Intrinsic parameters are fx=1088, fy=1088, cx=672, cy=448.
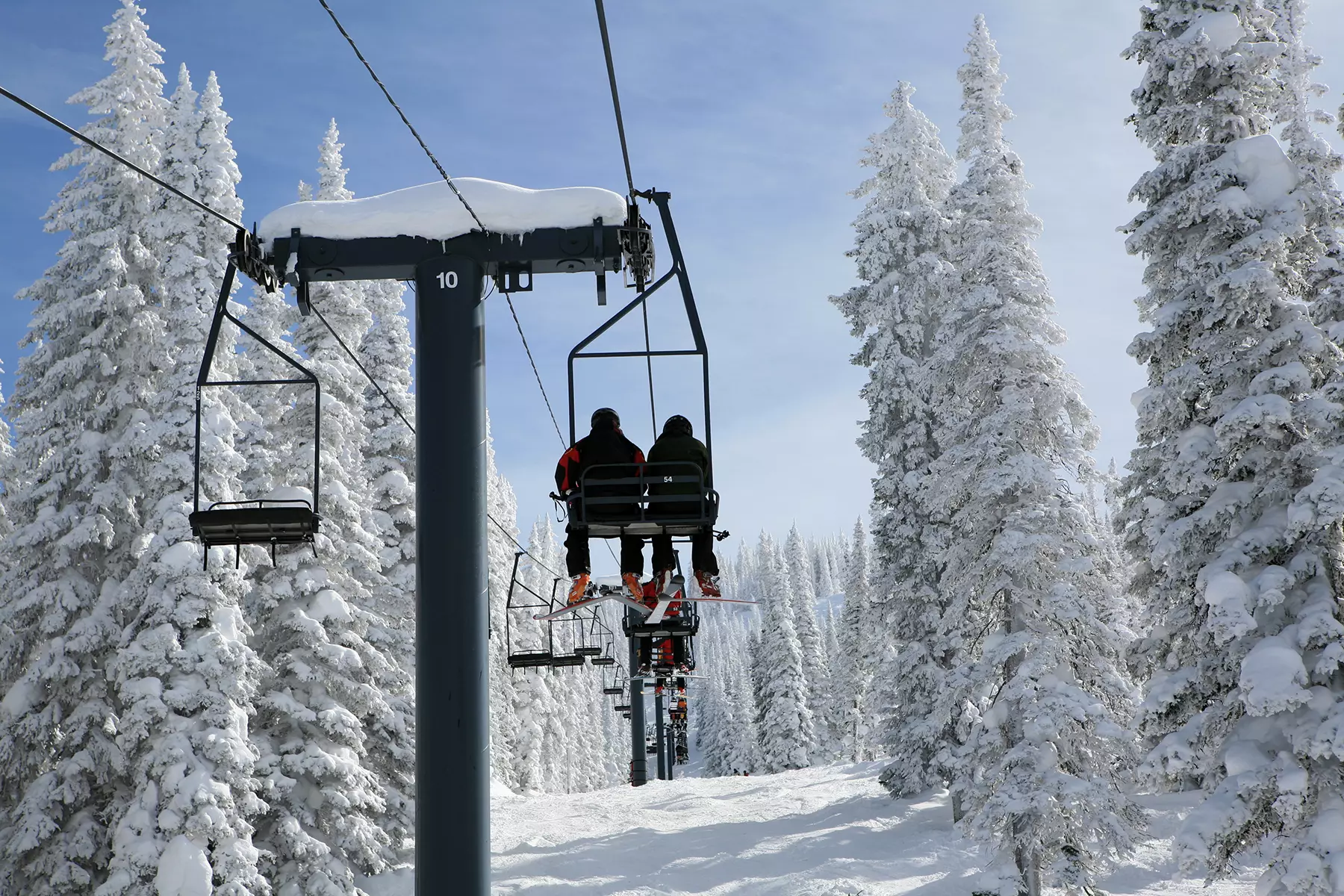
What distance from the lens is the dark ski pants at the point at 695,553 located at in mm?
10797

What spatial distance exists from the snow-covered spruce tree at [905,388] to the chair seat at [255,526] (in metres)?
21.1

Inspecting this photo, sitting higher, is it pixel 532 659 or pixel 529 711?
pixel 532 659

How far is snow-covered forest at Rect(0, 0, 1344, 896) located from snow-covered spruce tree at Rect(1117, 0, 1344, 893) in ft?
0.18

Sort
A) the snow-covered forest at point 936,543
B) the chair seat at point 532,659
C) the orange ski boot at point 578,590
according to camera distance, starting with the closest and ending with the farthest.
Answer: the orange ski boot at point 578,590
the snow-covered forest at point 936,543
the chair seat at point 532,659

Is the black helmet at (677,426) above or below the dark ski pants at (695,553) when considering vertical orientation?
above

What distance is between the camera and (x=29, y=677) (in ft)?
67.7

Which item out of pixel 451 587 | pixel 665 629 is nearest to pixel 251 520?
pixel 451 587

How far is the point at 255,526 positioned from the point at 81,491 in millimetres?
15424

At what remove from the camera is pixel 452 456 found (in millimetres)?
9648

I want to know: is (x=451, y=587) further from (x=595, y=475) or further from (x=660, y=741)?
(x=660, y=741)

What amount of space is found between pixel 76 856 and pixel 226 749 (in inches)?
139

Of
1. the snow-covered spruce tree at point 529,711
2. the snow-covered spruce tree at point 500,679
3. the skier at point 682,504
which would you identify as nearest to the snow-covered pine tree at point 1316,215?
the skier at point 682,504

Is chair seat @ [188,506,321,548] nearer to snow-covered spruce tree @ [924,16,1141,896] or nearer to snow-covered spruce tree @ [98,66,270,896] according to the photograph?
snow-covered spruce tree @ [98,66,270,896]

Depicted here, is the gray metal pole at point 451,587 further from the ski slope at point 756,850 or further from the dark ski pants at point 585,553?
the ski slope at point 756,850
